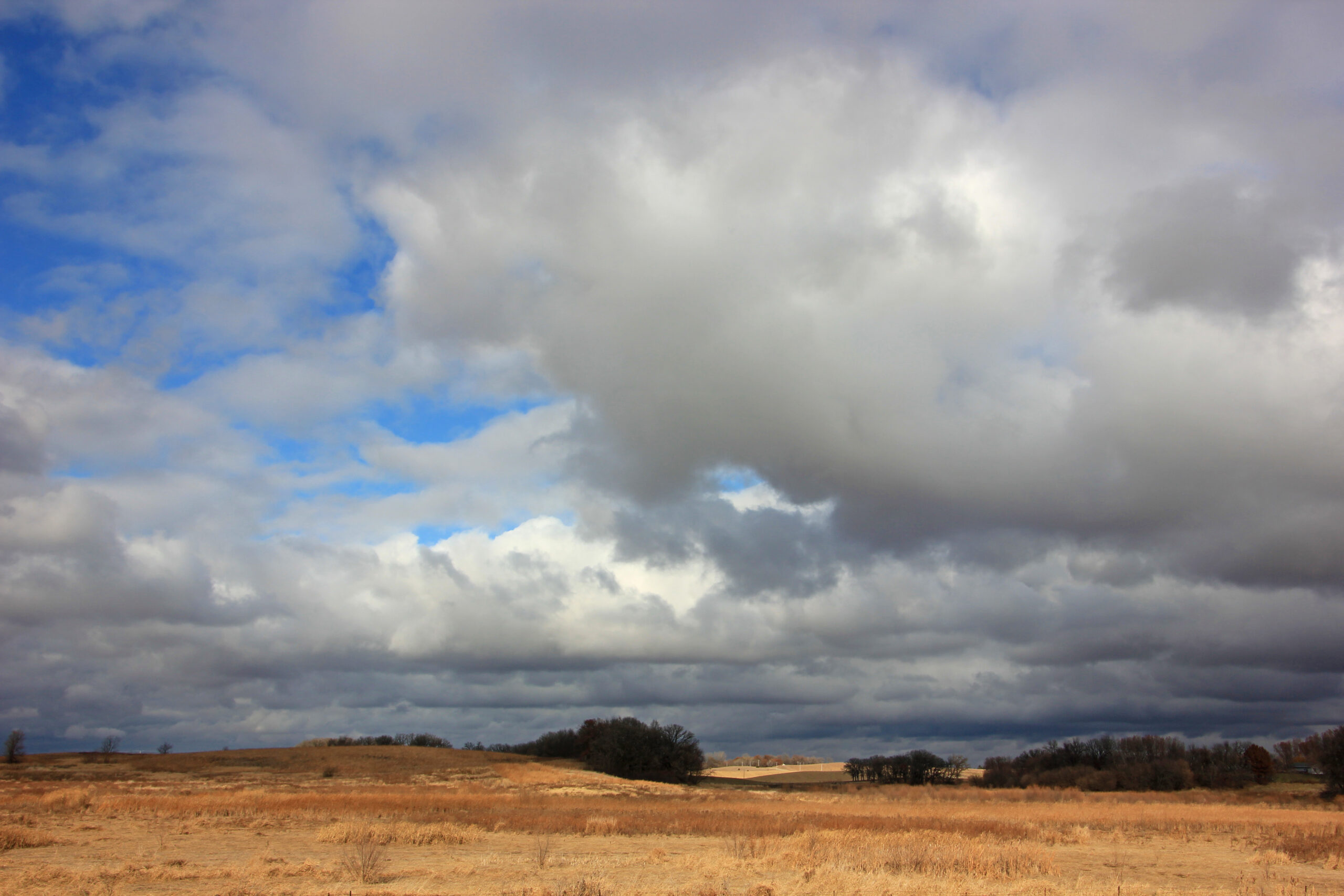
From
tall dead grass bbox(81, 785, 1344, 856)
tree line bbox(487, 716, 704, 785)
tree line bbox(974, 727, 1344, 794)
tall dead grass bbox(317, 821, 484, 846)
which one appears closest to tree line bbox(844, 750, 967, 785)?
tree line bbox(974, 727, 1344, 794)

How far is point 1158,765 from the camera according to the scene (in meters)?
107

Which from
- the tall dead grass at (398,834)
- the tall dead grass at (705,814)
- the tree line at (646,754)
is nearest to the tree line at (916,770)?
the tree line at (646,754)

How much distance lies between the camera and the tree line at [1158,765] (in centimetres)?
9212

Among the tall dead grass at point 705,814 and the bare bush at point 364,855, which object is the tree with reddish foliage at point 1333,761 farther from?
the bare bush at point 364,855

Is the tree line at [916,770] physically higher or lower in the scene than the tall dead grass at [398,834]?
lower

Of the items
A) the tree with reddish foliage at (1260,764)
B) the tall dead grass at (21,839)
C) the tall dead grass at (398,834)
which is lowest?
the tree with reddish foliage at (1260,764)

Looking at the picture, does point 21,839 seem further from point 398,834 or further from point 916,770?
point 916,770

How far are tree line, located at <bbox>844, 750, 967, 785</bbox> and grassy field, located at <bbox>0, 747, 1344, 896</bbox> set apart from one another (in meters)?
61.4

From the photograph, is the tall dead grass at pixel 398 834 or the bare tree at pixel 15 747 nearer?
the tall dead grass at pixel 398 834

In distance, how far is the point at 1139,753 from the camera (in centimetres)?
12681

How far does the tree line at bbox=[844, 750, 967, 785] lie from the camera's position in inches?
A: 4924

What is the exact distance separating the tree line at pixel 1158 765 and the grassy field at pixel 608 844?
1319 inches

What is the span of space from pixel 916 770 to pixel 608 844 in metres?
109

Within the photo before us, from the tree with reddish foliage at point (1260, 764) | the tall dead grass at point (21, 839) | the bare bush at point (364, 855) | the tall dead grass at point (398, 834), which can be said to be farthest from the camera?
the tree with reddish foliage at point (1260, 764)
